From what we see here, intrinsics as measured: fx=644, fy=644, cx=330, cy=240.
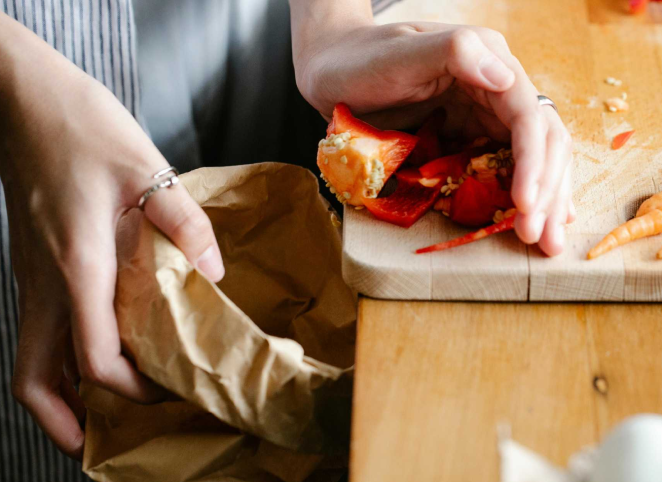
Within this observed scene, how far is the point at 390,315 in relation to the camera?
730mm

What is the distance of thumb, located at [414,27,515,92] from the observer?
757 mm

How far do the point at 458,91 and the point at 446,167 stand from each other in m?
0.13

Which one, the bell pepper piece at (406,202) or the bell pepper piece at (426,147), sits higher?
the bell pepper piece at (426,147)

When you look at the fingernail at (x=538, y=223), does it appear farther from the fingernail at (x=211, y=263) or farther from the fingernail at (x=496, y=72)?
the fingernail at (x=211, y=263)

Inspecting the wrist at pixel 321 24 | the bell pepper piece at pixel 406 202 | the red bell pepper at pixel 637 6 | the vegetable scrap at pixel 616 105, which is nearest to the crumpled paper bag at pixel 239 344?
the bell pepper piece at pixel 406 202

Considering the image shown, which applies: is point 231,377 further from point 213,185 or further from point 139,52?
point 139,52

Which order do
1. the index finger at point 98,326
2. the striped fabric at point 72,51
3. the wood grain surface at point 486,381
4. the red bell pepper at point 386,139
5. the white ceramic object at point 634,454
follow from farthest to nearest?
1. the striped fabric at point 72,51
2. the red bell pepper at point 386,139
3. the index finger at point 98,326
4. the wood grain surface at point 486,381
5. the white ceramic object at point 634,454

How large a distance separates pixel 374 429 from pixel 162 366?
0.23m

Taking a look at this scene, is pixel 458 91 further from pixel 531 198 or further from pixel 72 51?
pixel 72 51

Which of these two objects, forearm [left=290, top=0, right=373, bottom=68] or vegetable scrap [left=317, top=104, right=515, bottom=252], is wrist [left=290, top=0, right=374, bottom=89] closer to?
forearm [left=290, top=0, right=373, bottom=68]

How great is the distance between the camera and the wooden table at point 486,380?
586 mm

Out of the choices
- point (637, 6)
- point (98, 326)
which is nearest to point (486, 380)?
point (98, 326)

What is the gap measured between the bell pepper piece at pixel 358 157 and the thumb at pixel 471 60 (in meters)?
0.11

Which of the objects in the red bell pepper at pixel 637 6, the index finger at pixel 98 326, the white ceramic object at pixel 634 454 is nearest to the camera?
the white ceramic object at pixel 634 454
